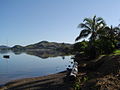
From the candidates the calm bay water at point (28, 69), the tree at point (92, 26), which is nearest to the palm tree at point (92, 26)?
the tree at point (92, 26)

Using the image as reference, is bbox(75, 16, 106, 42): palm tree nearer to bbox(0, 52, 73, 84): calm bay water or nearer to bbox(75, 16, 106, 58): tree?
bbox(75, 16, 106, 58): tree

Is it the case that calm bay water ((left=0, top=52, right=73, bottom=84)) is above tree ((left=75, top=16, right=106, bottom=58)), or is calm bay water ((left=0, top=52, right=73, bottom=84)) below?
below

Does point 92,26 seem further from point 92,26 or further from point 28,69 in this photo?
point 28,69

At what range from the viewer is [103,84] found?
12.1m

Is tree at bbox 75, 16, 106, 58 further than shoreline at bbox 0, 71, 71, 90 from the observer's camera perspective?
Yes

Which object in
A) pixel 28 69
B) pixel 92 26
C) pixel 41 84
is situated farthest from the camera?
pixel 28 69

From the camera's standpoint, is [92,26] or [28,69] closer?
[92,26]

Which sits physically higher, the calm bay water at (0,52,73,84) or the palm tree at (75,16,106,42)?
the palm tree at (75,16,106,42)

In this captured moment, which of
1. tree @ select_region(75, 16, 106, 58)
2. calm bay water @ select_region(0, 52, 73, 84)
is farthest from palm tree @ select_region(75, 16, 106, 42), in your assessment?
calm bay water @ select_region(0, 52, 73, 84)

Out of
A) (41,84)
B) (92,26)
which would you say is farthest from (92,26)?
(41,84)

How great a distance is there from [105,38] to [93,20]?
19.8ft

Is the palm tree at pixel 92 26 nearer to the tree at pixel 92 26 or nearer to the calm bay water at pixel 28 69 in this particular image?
the tree at pixel 92 26

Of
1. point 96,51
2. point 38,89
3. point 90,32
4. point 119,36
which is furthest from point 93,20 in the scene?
point 38,89

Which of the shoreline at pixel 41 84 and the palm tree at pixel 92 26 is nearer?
the shoreline at pixel 41 84
